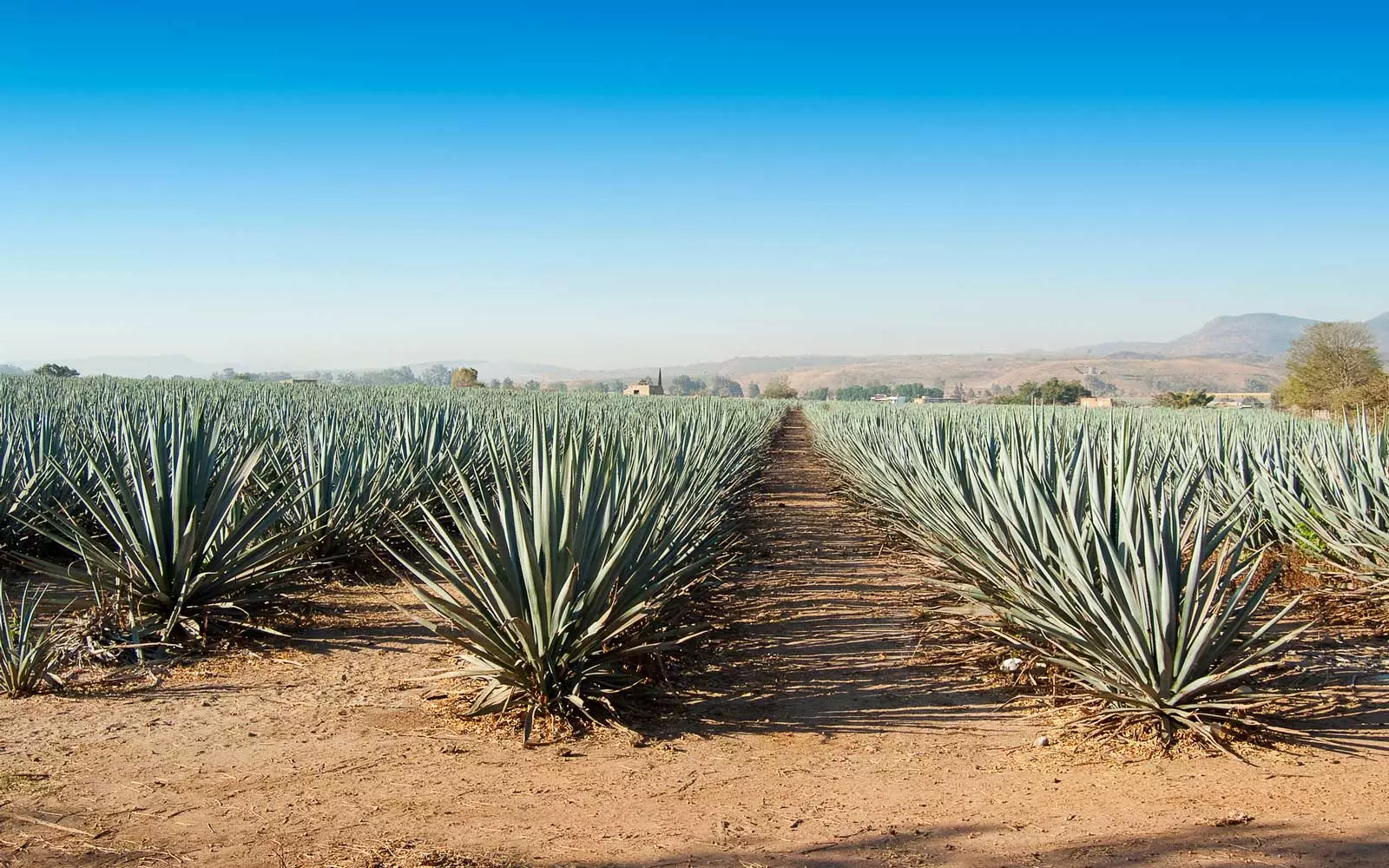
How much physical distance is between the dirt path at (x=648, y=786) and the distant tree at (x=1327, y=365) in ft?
172

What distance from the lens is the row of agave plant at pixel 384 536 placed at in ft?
12.5

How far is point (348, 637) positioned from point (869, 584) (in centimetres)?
359

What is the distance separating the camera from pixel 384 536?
7.35m

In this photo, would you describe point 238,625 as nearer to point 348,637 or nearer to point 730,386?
point 348,637

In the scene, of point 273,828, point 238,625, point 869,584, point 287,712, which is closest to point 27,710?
point 287,712

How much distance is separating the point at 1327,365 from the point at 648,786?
6335 cm

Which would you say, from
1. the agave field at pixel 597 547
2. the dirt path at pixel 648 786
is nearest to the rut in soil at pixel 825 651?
the dirt path at pixel 648 786

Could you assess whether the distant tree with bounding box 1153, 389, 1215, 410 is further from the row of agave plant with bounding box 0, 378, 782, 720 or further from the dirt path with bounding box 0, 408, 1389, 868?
the dirt path with bounding box 0, 408, 1389, 868

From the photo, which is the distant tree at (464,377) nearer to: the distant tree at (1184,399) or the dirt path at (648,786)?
the distant tree at (1184,399)

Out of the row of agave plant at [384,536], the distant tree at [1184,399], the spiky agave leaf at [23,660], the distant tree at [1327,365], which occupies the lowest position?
the spiky agave leaf at [23,660]

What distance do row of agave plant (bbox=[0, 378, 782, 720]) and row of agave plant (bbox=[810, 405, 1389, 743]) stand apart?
1.54 metres

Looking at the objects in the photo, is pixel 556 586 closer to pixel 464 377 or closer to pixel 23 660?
pixel 23 660

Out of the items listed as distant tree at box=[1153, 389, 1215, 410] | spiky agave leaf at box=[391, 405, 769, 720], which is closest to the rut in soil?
spiky agave leaf at box=[391, 405, 769, 720]

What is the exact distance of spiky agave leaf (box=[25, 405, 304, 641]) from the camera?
4.86 metres
